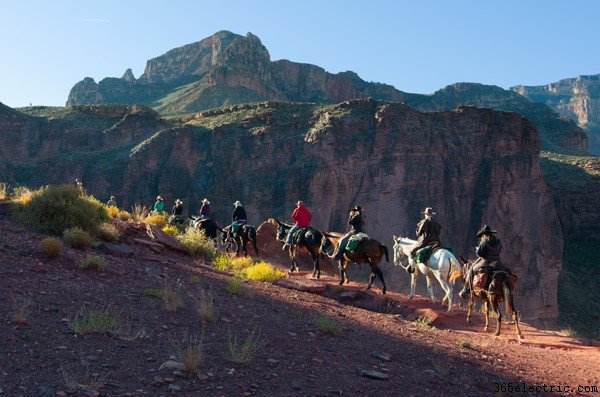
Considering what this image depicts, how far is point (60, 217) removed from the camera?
14.0m

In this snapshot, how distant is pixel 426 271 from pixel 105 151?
209 ft

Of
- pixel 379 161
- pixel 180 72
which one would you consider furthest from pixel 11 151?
pixel 180 72

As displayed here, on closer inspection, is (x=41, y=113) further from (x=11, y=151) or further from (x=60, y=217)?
(x=60, y=217)

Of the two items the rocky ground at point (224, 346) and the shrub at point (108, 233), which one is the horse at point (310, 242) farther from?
the shrub at point (108, 233)

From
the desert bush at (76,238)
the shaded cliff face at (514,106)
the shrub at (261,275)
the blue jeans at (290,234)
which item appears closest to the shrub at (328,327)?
the shrub at (261,275)

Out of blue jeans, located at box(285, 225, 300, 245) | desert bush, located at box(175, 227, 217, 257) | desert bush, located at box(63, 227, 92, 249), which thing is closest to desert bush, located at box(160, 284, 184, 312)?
desert bush, located at box(63, 227, 92, 249)

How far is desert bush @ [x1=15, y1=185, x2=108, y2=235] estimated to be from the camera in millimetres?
13805

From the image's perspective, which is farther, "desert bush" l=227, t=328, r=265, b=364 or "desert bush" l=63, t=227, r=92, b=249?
"desert bush" l=63, t=227, r=92, b=249

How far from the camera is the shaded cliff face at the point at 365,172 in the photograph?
56406 mm

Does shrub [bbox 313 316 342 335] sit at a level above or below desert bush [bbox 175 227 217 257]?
below

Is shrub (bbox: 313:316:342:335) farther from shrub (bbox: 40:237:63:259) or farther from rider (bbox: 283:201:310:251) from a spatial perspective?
rider (bbox: 283:201:310:251)

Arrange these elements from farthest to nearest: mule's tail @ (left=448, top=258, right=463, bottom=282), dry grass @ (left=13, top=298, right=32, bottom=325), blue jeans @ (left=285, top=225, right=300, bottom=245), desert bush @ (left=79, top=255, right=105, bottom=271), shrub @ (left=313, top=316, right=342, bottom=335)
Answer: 1. blue jeans @ (left=285, top=225, right=300, bottom=245)
2. mule's tail @ (left=448, top=258, right=463, bottom=282)
3. desert bush @ (left=79, top=255, right=105, bottom=271)
4. shrub @ (left=313, top=316, right=342, bottom=335)
5. dry grass @ (left=13, top=298, right=32, bottom=325)

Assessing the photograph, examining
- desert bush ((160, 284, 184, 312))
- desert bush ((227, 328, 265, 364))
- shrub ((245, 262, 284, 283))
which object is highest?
desert bush ((160, 284, 184, 312))

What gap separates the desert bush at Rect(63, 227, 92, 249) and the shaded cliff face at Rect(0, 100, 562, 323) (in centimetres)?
3875
